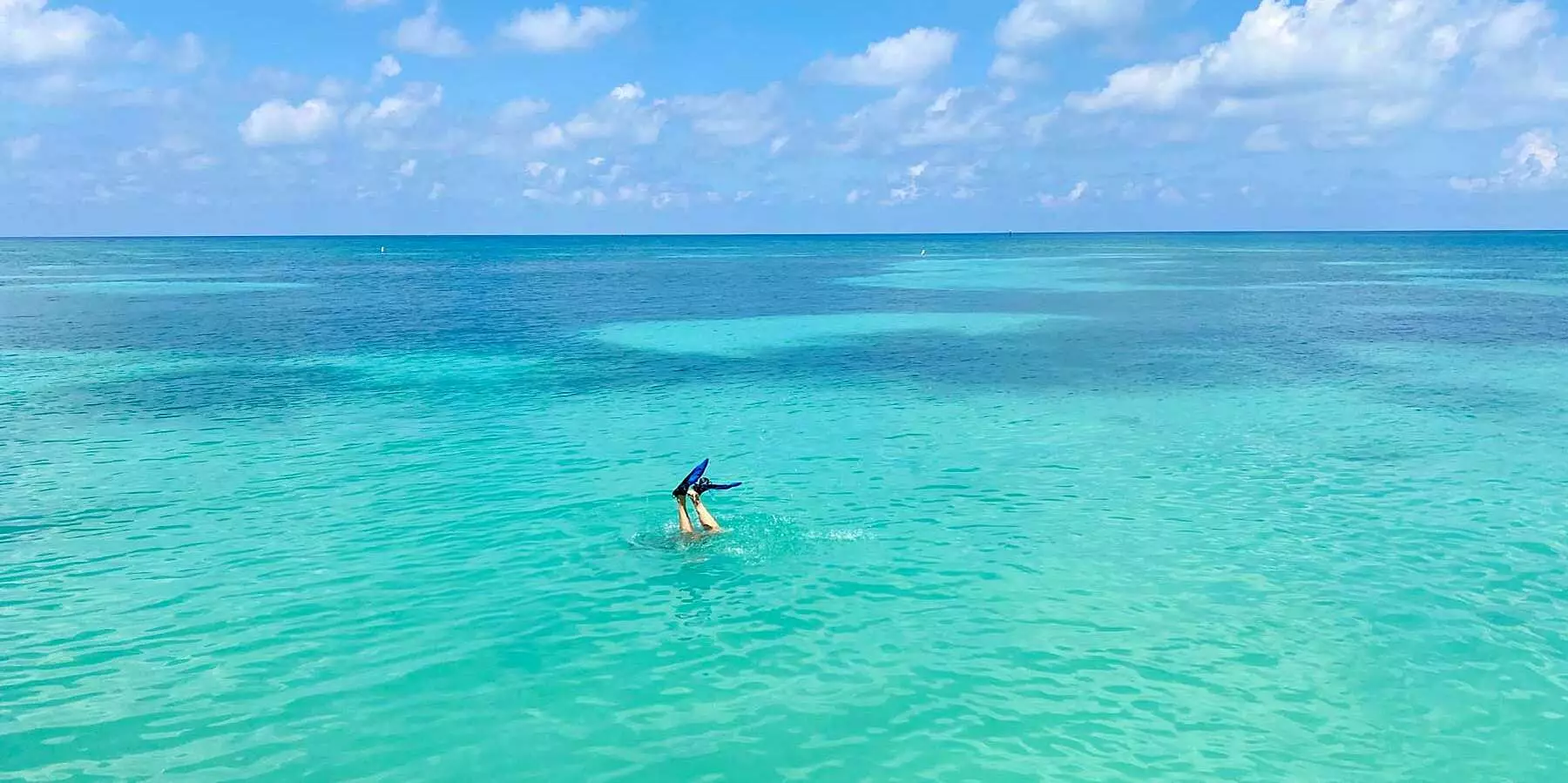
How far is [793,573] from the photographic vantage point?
20297 mm

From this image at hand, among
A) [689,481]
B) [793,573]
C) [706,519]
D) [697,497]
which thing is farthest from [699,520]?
[793,573]

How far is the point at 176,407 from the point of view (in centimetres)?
3666

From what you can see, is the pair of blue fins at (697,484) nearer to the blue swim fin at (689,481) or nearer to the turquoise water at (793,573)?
the blue swim fin at (689,481)

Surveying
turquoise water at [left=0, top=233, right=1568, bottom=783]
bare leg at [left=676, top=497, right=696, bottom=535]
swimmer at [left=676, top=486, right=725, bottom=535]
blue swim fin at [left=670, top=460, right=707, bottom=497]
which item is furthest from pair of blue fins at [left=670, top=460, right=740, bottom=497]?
turquoise water at [left=0, top=233, right=1568, bottom=783]

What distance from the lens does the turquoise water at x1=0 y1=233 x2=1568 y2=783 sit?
563 inches

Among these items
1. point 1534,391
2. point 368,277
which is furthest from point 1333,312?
point 368,277

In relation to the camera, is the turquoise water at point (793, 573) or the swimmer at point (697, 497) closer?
the turquoise water at point (793, 573)

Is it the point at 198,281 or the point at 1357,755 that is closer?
the point at 1357,755

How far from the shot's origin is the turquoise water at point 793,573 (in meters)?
14.3

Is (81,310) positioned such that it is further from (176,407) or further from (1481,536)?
(1481,536)

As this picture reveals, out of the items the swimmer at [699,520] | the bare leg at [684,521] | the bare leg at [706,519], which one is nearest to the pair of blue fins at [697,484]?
the swimmer at [699,520]

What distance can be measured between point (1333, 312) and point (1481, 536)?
5627 centimetres

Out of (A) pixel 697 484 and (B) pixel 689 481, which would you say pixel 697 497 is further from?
(B) pixel 689 481

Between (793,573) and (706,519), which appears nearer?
(793,573)
